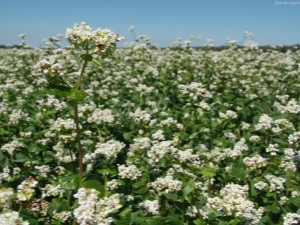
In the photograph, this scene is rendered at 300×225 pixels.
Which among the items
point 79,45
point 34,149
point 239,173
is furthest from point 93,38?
point 34,149

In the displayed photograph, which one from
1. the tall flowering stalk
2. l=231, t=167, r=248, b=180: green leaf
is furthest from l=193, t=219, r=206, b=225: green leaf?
the tall flowering stalk

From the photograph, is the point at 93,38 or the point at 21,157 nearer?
the point at 93,38

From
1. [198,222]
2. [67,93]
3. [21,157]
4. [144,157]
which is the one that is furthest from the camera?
[21,157]

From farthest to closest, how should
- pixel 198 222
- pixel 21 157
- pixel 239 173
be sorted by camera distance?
pixel 21 157 < pixel 239 173 < pixel 198 222

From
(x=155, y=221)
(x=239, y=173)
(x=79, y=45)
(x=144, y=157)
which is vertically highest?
(x=79, y=45)

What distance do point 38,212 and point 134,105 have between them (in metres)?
3.65

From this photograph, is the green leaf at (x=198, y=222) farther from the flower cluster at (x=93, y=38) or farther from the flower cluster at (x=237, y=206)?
the flower cluster at (x=93, y=38)

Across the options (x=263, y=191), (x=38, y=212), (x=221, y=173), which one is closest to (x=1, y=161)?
(x=38, y=212)

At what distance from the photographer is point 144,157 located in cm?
376

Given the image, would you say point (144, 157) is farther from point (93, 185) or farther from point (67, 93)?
point (67, 93)

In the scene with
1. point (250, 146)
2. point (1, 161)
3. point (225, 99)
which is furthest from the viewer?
point (225, 99)

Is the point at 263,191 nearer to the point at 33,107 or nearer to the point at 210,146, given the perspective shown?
the point at 210,146

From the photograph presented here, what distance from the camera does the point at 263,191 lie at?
124 inches

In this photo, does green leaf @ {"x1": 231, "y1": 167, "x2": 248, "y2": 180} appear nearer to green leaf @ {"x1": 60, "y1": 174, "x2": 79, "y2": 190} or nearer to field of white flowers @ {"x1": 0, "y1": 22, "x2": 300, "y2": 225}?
field of white flowers @ {"x1": 0, "y1": 22, "x2": 300, "y2": 225}
